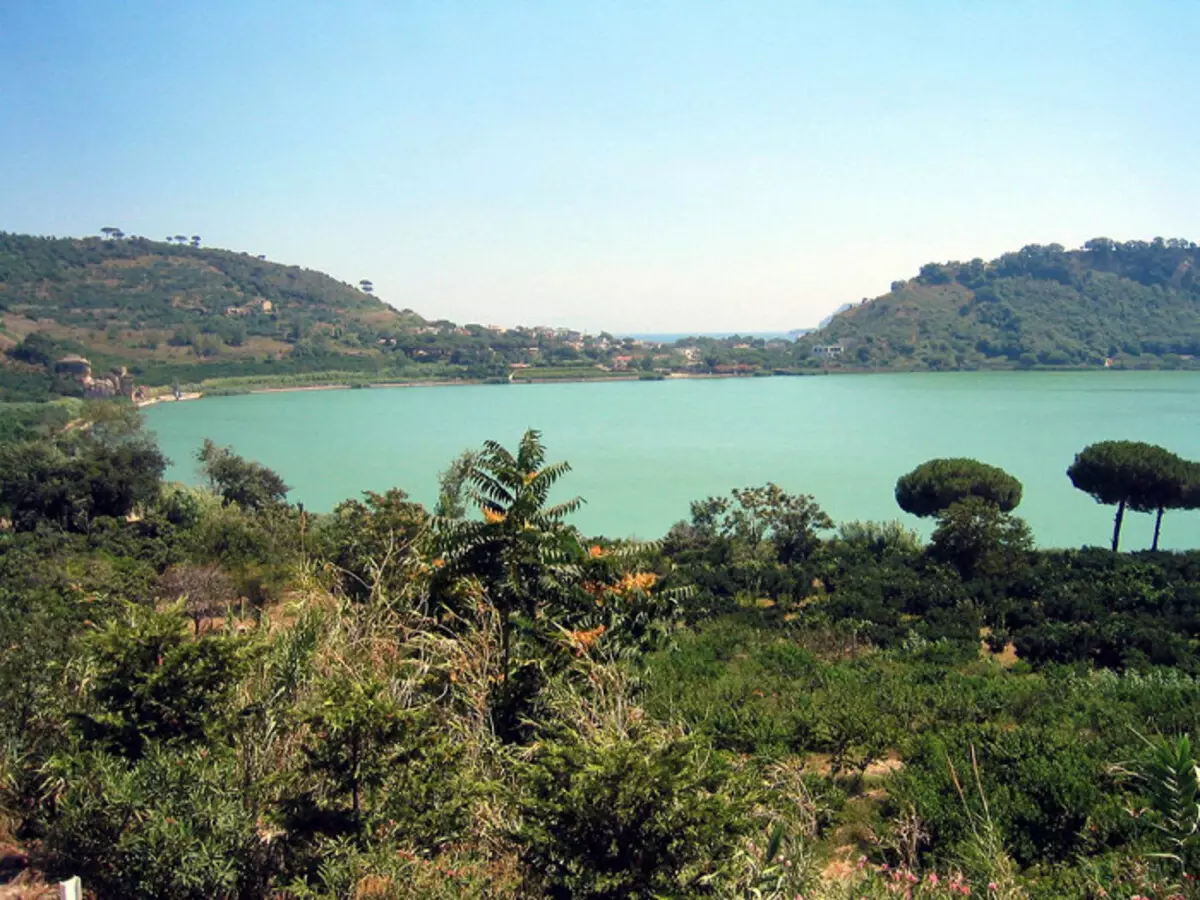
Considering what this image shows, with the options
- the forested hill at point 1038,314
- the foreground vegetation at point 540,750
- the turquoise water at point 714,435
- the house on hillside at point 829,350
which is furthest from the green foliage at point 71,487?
the house on hillside at point 829,350

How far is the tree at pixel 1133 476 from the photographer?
16406mm

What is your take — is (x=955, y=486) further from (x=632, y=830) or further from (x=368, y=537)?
(x=632, y=830)

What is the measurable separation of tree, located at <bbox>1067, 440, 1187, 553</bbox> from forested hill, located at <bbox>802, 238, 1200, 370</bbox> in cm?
7244

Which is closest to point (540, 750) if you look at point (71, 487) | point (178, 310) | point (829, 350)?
point (71, 487)

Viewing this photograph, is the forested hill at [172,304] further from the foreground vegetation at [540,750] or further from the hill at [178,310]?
the foreground vegetation at [540,750]

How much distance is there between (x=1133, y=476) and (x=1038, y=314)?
87832mm

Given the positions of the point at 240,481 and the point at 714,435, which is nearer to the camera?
the point at 240,481

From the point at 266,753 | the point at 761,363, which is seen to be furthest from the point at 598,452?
the point at 761,363

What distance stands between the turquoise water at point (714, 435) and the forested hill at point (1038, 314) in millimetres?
13259

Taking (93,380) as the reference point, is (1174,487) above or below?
above

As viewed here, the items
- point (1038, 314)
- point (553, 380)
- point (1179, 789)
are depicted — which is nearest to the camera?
point (1179, 789)

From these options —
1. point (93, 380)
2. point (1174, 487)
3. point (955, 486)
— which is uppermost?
point (1174, 487)

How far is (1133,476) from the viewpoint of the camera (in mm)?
16625

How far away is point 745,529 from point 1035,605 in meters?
6.49
